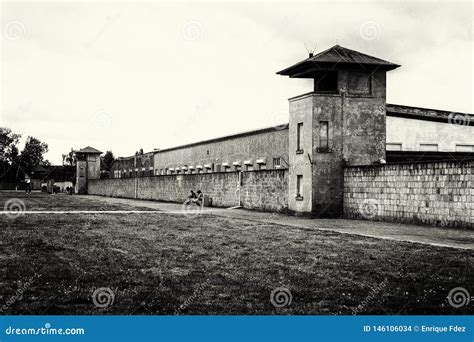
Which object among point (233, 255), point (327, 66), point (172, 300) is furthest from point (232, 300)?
point (327, 66)

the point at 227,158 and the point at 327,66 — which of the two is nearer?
the point at 327,66

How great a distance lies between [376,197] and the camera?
21.0 meters

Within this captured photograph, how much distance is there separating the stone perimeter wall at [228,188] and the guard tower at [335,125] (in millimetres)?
2457

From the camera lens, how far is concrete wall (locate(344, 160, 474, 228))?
1703cm

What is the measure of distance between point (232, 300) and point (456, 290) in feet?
8.39

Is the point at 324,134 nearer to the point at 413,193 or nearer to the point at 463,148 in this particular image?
the point at 413,193

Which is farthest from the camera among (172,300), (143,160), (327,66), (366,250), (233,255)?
(143,160)

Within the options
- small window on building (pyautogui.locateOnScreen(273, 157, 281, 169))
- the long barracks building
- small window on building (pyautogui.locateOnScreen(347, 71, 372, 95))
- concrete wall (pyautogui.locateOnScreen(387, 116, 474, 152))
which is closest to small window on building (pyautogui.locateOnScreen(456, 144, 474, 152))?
concrete wall (pyautogui.locateOnScreen(387, 116, 474, 152))

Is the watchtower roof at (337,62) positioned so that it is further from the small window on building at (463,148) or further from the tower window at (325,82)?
the small window on building at (463,148)

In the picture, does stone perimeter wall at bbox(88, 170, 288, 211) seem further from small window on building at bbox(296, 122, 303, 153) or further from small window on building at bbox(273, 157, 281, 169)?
small window on building at bbox(273, 157, 281, 169)

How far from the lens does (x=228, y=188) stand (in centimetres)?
3203

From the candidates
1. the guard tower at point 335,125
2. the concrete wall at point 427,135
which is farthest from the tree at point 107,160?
the guard tower at point 335,125

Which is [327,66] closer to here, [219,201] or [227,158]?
[219,201]

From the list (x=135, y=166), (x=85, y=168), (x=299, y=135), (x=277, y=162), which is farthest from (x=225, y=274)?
(x=85, y=168)
